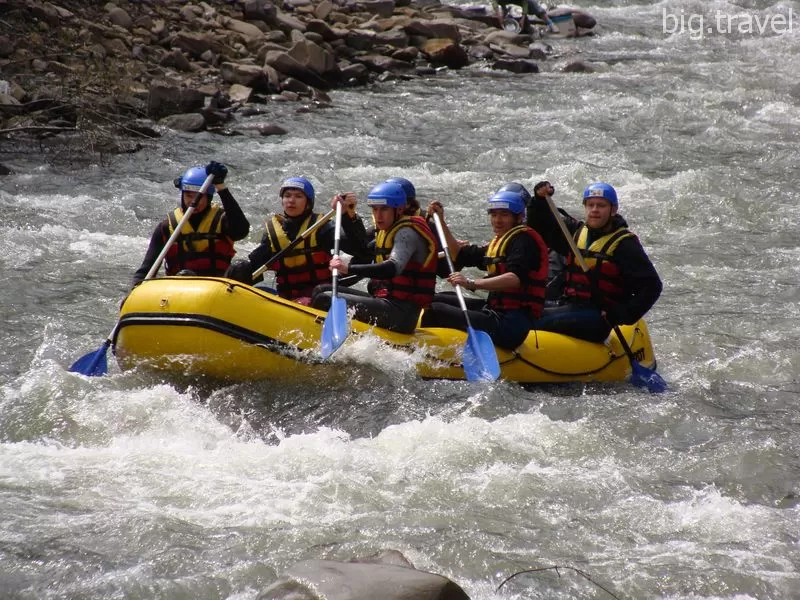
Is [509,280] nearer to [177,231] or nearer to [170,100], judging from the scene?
[177,231]

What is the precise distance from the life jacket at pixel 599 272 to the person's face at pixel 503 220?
19.3 inches

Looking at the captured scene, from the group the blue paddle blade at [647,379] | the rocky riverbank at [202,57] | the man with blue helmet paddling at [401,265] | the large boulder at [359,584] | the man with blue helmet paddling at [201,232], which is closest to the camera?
the large boulder at [359,584]

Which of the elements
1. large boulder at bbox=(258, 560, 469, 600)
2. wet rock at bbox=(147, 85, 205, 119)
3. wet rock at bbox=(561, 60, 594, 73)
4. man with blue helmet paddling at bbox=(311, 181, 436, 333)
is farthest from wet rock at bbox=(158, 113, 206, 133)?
large boulder at bbox=(258, 560, 469, 600)

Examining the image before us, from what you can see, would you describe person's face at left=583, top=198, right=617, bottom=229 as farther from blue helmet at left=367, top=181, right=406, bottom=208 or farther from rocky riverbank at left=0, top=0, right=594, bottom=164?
rocky riverbank at left=0, top=0, right=594, bottom=164

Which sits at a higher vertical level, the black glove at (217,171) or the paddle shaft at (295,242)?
the black glove at (217,171)

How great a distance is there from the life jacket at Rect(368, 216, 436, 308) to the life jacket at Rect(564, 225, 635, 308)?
3.22ft

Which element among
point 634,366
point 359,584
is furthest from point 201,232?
point 359,584

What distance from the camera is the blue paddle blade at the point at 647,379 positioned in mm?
6699

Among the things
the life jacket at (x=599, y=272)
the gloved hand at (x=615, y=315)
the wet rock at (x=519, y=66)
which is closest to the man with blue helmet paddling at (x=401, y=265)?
the life jacket at (x=599, y=272)

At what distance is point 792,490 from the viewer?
17.0ft

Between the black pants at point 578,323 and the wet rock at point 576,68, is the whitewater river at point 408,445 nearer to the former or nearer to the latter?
the black pants at point 578,323

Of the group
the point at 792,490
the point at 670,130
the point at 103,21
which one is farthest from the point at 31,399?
the point at 103,21

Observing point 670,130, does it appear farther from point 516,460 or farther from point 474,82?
point 516,460

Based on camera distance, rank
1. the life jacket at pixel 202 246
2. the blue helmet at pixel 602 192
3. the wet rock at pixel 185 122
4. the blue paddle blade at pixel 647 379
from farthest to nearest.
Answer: the wet rock at pixel 185 122 → the life jacket at pixel 202 246 → the blue paddle blade at pixel 647 379 → the blue helmet at pixel 602 192
